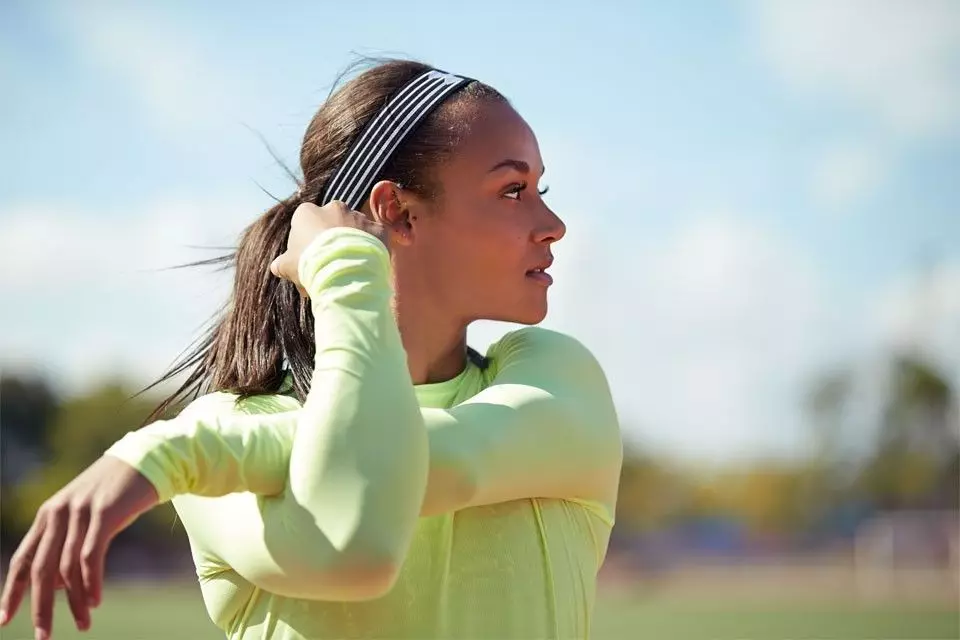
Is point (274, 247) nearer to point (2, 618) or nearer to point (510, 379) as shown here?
point (510, 379)

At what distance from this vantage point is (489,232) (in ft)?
8.91

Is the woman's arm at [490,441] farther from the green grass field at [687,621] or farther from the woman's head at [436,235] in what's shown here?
the green grass field at [687,621]

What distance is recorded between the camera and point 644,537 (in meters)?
58.5

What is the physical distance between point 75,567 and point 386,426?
0.54 m

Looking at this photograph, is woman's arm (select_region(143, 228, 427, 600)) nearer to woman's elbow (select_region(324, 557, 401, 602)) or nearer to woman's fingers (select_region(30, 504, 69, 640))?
woman's elbow (select_region(324, 557, 401, 602))

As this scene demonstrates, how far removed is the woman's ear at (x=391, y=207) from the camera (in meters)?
2.83

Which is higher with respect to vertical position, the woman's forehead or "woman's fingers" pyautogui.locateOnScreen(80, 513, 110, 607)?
the woman's forehead

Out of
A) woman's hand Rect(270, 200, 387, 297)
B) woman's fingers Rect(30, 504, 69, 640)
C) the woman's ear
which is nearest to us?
woman's fingers Rect(30, 504, 69, 640)

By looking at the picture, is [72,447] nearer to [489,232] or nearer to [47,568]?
[489,232]

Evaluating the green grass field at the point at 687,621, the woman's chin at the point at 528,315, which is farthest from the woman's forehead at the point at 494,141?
the green grass field at the point at 687,621

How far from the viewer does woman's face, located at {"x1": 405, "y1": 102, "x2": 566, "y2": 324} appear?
2.72 m

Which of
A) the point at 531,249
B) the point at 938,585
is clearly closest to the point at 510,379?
the point at 531,249

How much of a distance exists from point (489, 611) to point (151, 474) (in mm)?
790

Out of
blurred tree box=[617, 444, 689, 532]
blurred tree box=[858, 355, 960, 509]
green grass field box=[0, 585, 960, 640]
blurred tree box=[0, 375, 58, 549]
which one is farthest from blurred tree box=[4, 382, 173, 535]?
blurred tree box=[858, 355, 960, 509]
